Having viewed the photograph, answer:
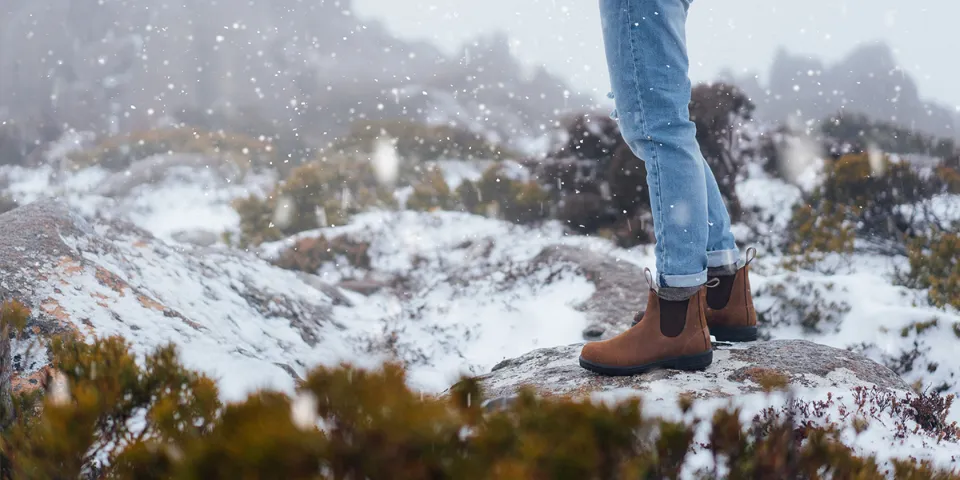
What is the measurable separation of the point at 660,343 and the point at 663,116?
0.65 metres

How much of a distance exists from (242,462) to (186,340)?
1.68 meters

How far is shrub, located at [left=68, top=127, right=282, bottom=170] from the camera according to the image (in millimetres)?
13039

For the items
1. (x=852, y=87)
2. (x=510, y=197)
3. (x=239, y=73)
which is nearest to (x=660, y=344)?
(x=510, y=197)

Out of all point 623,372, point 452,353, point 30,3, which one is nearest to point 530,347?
point 452,353

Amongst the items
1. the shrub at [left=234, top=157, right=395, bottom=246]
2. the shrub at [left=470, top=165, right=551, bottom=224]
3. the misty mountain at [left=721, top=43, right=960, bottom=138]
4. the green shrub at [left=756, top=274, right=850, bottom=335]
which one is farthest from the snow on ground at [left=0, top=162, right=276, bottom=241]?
the misty mountain at [left=721, top=43, right=960, bottom=138]

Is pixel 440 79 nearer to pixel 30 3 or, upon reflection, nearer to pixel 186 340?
pixel 30 3

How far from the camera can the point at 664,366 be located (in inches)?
62.0

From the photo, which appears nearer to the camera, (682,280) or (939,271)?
(682,280)

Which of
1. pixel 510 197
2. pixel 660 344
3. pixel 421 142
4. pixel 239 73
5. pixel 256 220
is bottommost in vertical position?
pixel 660 344

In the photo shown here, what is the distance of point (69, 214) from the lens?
94.3 inches

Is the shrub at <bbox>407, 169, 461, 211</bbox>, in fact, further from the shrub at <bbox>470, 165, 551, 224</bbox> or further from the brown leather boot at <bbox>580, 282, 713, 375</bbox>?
the brown leather boot at <bbox>580, 282, 713, 375</bbox>

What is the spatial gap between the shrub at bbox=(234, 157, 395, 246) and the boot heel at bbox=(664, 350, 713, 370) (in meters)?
6.12

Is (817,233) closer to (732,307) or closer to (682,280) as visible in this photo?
(732,307)

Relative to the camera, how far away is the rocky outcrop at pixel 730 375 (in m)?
1.42
